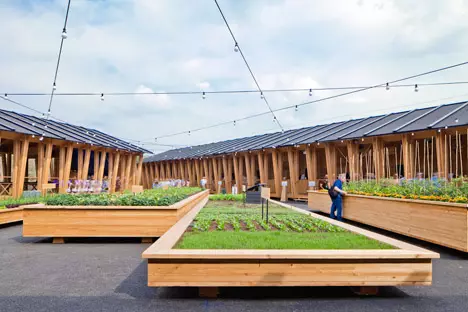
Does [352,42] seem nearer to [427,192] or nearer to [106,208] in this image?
[427,192]

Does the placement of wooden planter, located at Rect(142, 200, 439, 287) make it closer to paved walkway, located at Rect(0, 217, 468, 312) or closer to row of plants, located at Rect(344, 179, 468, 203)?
paved walkway, located at Rect(0, 217, 468, 312)

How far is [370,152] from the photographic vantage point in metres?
16.6

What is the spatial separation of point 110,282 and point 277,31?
30.1 feet

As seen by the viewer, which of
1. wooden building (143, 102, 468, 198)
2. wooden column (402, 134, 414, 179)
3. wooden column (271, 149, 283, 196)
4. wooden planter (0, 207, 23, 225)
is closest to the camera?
wooden planter (0, 207, 23, 225)

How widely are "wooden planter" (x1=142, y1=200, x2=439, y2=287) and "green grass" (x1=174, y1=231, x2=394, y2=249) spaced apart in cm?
47

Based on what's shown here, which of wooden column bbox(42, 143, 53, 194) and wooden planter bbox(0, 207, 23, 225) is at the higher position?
wooden column bbox(42, 143, 53, 194)

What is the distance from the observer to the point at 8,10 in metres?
9.31

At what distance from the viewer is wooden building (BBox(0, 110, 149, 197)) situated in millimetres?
14688

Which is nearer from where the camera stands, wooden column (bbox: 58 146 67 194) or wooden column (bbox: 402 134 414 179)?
wooden column (bbox: 402 134 414 179)

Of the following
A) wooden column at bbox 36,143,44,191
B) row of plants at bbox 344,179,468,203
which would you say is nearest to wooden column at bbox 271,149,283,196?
row of plants at bbox 344,179,468,203

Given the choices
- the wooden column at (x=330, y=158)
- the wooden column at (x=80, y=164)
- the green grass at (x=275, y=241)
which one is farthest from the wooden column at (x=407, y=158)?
the wooden column at (x=80, y=164)

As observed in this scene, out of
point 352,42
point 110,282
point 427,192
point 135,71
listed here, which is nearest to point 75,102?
point 135,71

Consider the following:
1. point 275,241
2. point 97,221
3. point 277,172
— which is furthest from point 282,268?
point 277,172

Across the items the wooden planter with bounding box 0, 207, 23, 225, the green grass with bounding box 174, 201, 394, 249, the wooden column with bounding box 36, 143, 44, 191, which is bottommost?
the wooden planter with bounding box 0, 207, 23, 225
